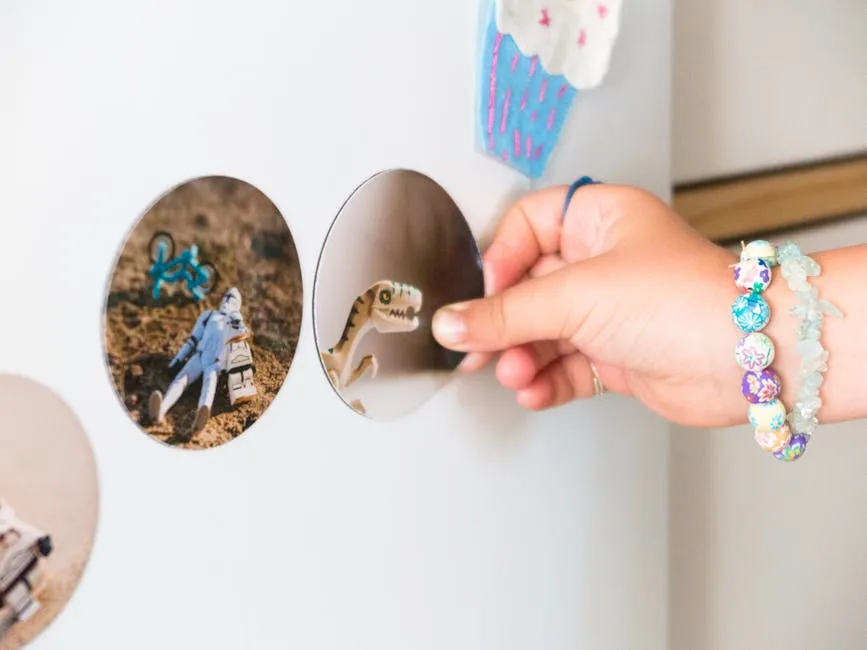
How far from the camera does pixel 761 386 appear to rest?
0.43m

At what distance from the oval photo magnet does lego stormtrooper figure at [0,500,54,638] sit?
5.9 inches

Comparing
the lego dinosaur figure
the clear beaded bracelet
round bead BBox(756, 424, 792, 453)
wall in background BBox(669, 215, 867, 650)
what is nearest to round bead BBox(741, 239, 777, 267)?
the clear beaded bracelet

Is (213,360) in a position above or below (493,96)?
below

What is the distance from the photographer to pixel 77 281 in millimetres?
260

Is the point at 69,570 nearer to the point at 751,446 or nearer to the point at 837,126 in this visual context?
the point at 751,446

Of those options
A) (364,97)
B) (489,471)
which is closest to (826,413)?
(489,471)

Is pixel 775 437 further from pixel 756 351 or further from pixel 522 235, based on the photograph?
pixel 522 235

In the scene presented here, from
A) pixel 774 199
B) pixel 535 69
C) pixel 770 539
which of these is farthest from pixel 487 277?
pixel 770 539

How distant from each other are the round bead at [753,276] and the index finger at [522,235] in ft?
0.44

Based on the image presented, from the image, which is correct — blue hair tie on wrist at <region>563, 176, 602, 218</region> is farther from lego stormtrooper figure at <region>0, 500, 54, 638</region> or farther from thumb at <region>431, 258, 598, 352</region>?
lego stormtrooper figure at <region>0, 500, 54, 638</region>

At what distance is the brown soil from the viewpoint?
0.91 ft

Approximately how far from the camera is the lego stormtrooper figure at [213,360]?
11.6 inches

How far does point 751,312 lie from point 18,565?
39 cm

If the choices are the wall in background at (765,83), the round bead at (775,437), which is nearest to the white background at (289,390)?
the round bead at (775,437)
